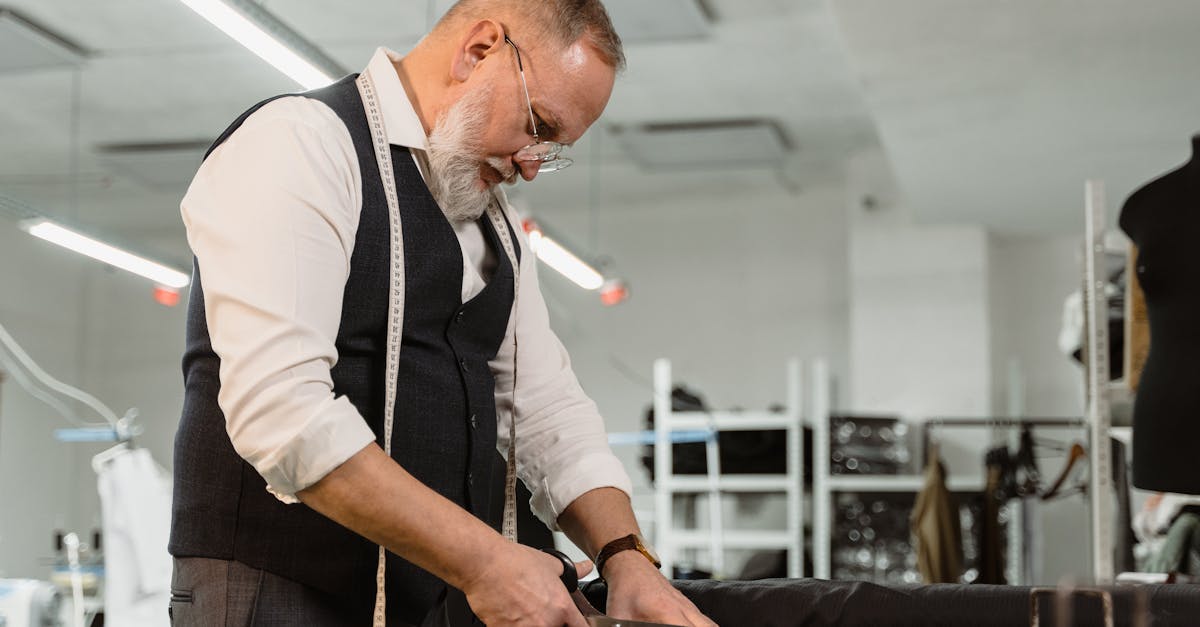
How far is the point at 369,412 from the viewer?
4.15 ft

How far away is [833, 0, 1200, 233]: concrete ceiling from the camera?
15.0 ft

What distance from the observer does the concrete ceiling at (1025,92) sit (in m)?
4.58

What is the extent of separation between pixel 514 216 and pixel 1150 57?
A: 165 inches

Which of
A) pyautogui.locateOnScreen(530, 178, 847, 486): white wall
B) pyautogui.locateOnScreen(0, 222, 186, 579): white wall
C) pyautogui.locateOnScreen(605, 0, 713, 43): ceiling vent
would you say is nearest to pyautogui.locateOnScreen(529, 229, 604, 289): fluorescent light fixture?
pyautogui.locateOnScreen(605, 0, 713, 43): ceiling vent

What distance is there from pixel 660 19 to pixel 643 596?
453 centimetres

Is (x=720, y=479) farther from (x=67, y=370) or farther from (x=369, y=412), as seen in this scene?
(x=369, y=412)

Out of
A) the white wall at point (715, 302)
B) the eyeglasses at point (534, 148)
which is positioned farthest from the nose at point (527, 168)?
the white wall at point (715, 302)

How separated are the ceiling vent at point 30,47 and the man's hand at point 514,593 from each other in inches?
221

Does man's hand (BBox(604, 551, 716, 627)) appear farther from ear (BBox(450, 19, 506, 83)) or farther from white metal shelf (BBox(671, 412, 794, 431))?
Answer: white metal shelf (BBox(671, 412, 794, 431))

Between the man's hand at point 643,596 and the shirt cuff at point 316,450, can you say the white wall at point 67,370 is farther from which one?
the shirt cuff at point 316,450

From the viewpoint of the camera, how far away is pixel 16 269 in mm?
9812

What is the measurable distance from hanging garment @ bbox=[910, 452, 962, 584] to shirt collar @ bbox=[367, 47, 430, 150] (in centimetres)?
576

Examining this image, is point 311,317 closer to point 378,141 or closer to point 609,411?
point 378,141

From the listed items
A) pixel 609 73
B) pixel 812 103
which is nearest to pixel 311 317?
pixel 609 73
